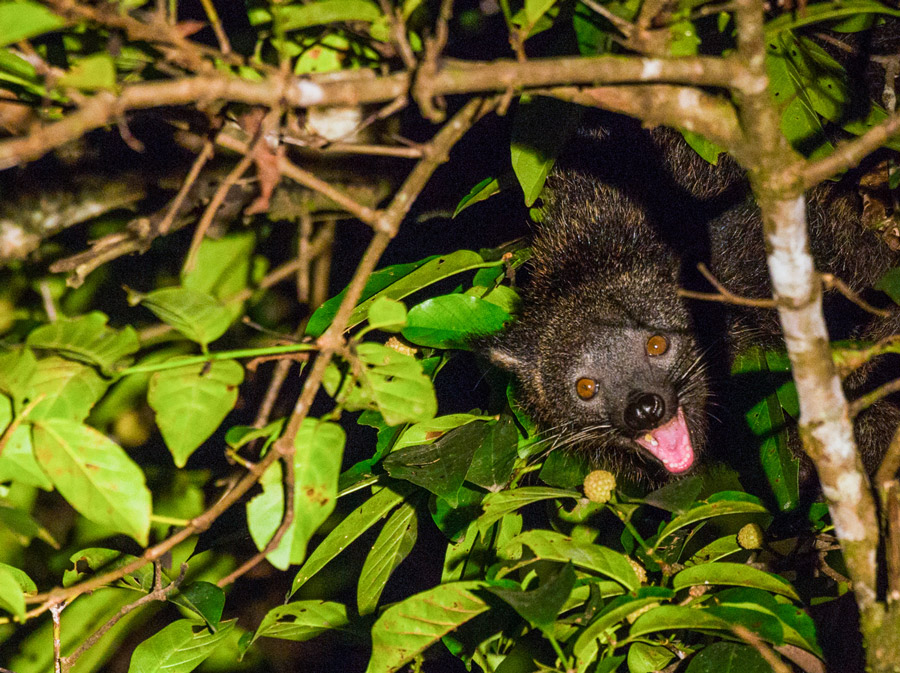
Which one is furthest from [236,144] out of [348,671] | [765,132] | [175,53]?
[348,671]

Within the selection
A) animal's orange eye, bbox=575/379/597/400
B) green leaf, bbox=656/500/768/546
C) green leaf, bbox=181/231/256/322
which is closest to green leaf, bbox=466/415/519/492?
green leaf, bbox=656/500/768/546

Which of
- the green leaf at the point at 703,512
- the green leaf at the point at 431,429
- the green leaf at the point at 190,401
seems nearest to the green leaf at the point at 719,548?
the green leaf at the point at 703,512

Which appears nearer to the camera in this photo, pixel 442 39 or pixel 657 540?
pixel 442 39

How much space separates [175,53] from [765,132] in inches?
37.1

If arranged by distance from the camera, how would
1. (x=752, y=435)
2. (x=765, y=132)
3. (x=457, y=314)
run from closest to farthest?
(x=765, y=132)
(x=457, y=314)
(x=752, y=435)

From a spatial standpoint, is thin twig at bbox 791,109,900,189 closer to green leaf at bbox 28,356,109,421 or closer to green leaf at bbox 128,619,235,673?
green leaf at bbox 28,356,109,421

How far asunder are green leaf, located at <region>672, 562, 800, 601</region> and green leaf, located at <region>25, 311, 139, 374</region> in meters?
1.36

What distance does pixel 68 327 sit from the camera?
137 centimetres

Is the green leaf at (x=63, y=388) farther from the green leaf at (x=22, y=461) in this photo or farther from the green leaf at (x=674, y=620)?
the green leaf at (x=674, y=620)

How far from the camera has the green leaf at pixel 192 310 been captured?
139cm

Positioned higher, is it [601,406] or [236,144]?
[236,144]

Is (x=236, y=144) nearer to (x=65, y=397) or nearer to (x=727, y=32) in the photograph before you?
(x=65, y=397)

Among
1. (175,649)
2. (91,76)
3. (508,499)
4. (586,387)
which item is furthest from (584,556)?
(586,387)

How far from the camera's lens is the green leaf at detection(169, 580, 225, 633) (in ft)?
6.93
